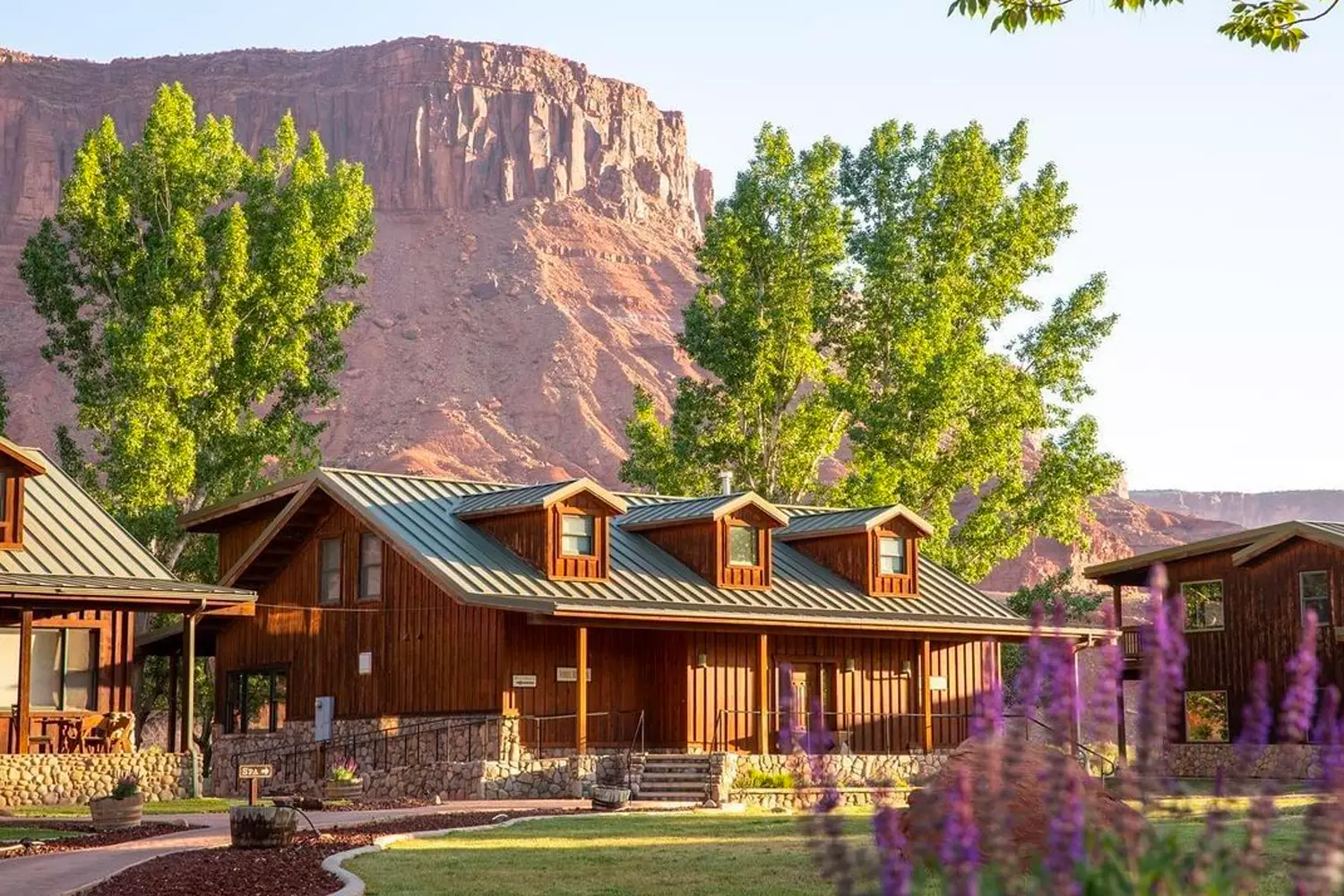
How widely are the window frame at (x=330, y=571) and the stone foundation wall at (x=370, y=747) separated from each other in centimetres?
224

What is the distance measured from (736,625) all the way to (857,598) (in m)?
4.65

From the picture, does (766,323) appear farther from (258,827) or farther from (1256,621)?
(258,827)

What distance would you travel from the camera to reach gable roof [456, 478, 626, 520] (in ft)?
99.9

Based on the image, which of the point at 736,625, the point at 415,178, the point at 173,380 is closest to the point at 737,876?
the point at 736,625

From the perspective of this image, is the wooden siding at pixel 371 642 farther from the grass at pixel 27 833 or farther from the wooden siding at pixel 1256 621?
the wooden siding at pixel 1256 621

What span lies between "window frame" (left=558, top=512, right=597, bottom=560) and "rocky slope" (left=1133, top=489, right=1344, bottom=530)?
14891 cm

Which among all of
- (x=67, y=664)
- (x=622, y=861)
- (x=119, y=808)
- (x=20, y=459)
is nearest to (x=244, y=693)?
(x=67, y=664)

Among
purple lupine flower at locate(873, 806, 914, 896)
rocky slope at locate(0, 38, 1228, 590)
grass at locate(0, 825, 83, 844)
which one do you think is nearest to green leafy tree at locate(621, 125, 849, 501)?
grass at locate(0, 825, 83, 844)

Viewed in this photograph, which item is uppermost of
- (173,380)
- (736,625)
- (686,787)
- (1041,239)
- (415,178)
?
(415,178)

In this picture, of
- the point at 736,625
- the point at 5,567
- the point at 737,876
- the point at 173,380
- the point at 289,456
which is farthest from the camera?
the point at 289,456

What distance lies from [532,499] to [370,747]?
5.17 metres

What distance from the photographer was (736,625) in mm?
30344

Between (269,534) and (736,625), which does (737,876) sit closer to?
(736,625)

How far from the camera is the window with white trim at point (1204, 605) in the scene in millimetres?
40875
